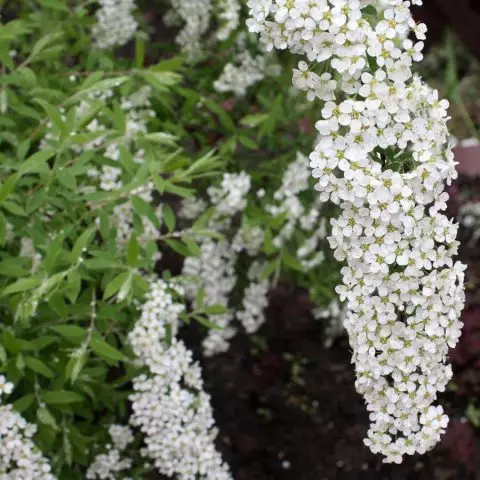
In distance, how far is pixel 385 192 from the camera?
1386 millimetres

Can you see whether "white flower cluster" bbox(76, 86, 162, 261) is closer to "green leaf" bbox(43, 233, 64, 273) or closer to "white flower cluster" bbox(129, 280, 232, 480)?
"white flower cluster" bbox(129, 280, 232, 480)

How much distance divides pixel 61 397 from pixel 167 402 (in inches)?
8.3

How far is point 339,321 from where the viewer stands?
9.03 ft

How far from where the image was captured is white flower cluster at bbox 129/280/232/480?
1935 mm

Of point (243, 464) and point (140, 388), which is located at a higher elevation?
point (140, 388)

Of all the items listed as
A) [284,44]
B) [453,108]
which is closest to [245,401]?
[284,44]

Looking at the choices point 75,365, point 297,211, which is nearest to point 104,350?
point 75,365

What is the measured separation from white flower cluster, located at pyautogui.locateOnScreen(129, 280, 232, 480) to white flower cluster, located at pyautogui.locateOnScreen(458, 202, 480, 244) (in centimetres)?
142

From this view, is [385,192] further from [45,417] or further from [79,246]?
[45,417]

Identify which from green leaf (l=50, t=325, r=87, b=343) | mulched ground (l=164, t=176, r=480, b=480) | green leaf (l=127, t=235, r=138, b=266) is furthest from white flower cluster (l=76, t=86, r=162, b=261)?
mulched ground (l=164, t=176, r=480, b=480)

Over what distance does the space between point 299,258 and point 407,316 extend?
3.60ft

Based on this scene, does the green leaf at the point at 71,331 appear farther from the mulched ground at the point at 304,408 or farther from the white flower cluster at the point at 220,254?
the mulched ground at the point at 304,408

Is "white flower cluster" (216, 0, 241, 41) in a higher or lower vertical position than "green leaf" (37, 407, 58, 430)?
higher

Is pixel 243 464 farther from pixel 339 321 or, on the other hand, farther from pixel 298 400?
pixel 339 321
